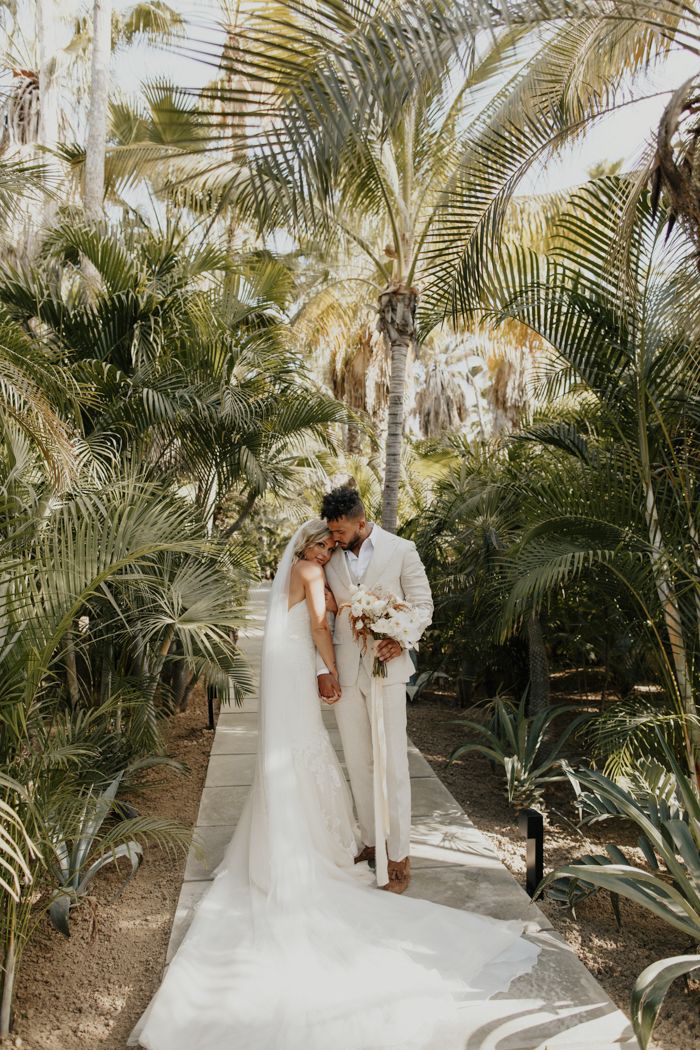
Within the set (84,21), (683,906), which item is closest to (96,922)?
(683,906)

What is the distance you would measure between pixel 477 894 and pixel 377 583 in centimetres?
162

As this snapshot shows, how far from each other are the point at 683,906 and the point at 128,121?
1472 cm

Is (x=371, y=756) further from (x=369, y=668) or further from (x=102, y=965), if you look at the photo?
(x=102, y=965)

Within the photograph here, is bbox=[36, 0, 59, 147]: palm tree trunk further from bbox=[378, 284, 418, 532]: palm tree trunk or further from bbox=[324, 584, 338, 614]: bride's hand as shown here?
bbox=[324, 584, 338, 614]: bride's hand

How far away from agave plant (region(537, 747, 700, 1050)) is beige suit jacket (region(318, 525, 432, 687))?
1.17 meters

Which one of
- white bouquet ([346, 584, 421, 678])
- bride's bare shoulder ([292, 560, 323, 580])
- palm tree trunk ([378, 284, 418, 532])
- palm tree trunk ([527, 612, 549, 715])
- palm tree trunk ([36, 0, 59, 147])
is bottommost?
palm tree trunk ([527, 612, 549, 715])

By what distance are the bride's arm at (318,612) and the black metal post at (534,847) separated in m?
1.20

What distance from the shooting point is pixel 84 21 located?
77.5 feet

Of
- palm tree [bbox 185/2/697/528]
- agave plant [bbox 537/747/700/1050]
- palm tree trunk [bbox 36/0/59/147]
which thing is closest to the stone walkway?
agave plant [bbox 537/747/700/1050]

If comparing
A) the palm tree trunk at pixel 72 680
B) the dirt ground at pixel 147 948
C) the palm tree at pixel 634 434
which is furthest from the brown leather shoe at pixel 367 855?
the palm tree trunk at pixel 72 680

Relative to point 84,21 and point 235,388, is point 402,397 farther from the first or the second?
point 84,21

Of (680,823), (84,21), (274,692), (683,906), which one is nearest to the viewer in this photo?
(683,906)

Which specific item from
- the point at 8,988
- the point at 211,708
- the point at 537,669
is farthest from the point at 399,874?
the point at 211,708

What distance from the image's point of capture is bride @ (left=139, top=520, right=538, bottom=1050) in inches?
109
